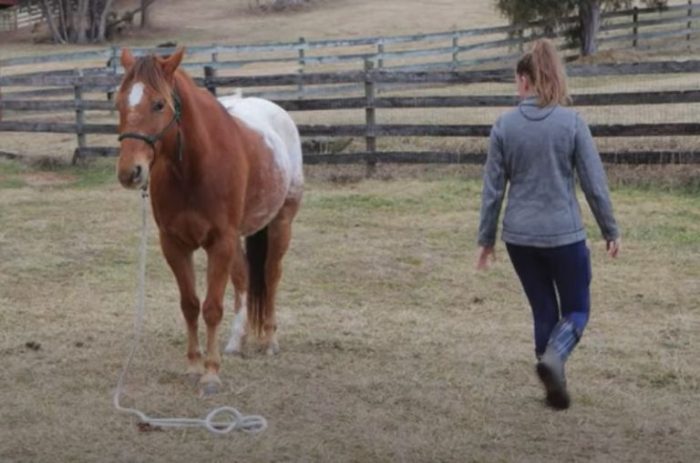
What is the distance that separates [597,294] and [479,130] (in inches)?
206

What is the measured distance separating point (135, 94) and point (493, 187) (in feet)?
5.61

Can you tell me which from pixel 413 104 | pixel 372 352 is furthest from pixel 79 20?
pixel 372 352

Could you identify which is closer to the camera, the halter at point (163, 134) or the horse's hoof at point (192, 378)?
the halter at point (163, 134)

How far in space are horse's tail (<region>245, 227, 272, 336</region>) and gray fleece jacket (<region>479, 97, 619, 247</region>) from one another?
7.00 ft

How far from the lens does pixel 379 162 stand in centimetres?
1364

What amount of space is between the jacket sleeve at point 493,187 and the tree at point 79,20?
135 ft

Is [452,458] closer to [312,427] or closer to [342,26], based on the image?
[312,427]

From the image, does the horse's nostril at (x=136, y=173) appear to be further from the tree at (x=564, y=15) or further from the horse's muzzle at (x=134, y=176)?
the tree at (x=564, y=15)

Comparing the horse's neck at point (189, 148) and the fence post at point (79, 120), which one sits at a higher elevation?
the horse's neck at point (189, 148)

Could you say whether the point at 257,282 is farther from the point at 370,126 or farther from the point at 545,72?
the point at 370,126

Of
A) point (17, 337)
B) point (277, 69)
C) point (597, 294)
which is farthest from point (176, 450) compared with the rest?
point (277, 69)

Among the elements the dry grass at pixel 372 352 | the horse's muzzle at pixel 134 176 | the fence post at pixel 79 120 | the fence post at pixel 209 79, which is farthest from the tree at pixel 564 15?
the horse's muzzle at pixel 134 176

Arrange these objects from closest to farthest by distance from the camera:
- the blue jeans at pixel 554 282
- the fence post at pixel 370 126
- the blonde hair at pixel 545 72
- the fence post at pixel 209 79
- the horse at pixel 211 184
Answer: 1. the blonde hair at pixel 545 72
2. the blue jeans at pixel 554 282
3. the horse at pixel 211 184
4. the fence post at pixel 370 126
5. the fence post at pixel 209 79

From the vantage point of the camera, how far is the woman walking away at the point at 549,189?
500 cm
